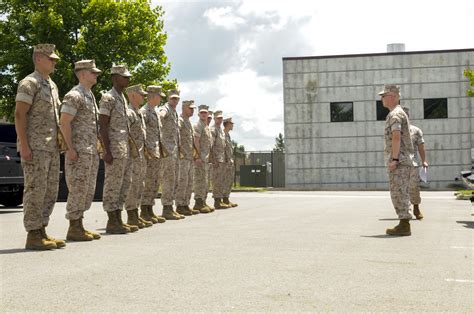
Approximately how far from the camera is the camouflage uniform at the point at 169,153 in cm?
1134

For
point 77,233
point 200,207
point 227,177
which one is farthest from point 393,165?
point 227,177

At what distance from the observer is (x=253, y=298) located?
4.52 meters

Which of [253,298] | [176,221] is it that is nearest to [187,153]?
[176,221]

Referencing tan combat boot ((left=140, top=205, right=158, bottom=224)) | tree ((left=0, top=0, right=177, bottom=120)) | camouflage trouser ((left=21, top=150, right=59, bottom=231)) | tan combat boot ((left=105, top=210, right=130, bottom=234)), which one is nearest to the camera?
camouflage trouser ((left=21, top=150, right=59, bottom=231))

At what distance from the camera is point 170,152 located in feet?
37.1

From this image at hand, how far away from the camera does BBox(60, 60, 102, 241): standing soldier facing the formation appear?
306 inches

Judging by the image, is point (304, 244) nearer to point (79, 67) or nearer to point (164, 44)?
point (79, 67)

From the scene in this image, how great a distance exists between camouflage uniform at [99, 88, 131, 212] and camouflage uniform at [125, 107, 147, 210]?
0.62 m

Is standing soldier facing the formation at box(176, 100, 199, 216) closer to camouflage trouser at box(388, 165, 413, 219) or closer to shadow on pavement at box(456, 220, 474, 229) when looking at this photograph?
camouflage trouser at box(388, 165, 413, 219)

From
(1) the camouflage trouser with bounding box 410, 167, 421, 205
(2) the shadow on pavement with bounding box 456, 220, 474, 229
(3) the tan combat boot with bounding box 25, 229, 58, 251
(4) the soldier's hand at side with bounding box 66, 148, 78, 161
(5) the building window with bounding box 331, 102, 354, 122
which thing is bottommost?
(2) the shadow on pavement with bounding box 456, 220, 474, 229

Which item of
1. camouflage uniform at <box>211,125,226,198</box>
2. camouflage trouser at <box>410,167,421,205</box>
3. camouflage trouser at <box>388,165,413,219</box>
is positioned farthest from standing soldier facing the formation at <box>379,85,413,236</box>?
camouflage uniform at <box>211,125,226,198</box>

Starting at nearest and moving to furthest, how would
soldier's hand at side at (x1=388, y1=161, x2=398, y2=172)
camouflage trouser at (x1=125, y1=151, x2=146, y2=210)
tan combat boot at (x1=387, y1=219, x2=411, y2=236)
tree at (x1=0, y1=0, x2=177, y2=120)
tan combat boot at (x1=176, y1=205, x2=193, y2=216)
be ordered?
1. soldier's hand at side at (x1=388, y1=161, x2=398, y2=172)
2. tan combat boot at (x1=387, y1=219, x2=411, y2=236)
3. camouflage trouser at (x1=125, y1=151, x2=146, y2=210)
4. tan combat boot at (x1=176, y1=205, x2=193, y2=216)
5. tree at (x1=0, y1=0, x2=177, y2=120)

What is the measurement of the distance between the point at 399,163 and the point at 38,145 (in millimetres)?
4496

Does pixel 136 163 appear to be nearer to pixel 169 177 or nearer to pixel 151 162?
pixel 151 162
